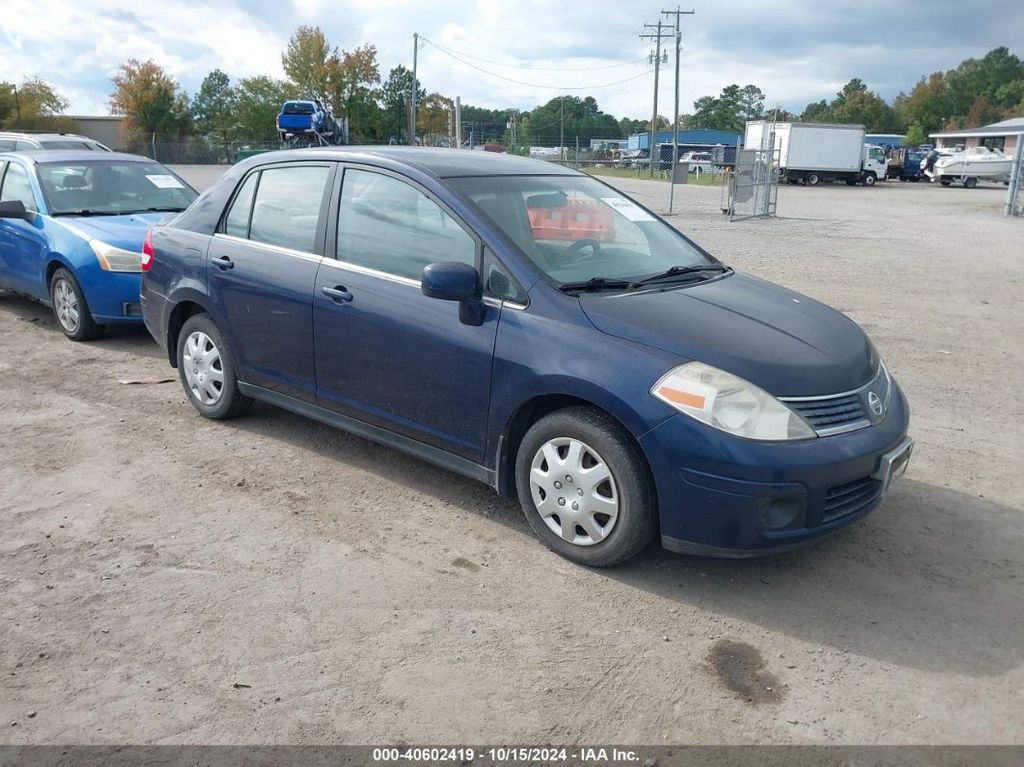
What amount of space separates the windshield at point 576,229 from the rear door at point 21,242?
535 cm

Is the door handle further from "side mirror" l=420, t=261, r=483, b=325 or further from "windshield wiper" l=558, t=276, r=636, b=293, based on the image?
"windshield wiper" l=558, t=276, r=636, b=293

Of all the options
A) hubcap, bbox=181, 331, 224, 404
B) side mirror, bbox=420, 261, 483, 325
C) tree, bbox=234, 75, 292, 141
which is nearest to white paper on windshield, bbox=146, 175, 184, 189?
hubcap, bbox=181, 331, 224, 404

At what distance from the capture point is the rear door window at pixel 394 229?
14.2 ft

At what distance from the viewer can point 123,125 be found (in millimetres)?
73938

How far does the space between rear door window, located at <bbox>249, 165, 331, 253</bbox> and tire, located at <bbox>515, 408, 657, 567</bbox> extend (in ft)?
6.24

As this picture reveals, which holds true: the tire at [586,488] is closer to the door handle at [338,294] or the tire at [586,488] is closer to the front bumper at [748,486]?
the front bumper at [748,486]

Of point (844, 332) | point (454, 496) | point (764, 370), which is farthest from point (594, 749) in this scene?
point (844, 332)

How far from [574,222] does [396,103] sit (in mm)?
75481

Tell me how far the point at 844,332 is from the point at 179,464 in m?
3.73

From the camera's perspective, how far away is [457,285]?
13.1ft

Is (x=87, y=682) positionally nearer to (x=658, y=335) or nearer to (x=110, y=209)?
(x=658, y=335)

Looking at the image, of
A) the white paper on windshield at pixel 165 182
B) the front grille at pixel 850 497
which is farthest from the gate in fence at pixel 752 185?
the front grille at pixel 850 497

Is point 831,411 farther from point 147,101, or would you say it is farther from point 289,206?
point 147,101

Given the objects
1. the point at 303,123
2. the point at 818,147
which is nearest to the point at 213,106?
the point at 303,123
